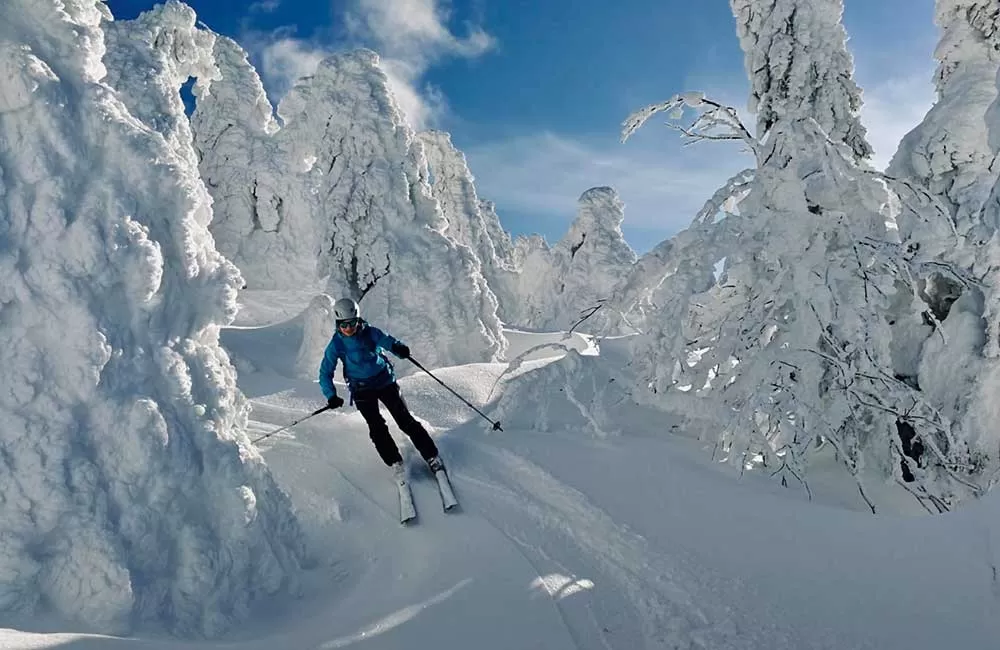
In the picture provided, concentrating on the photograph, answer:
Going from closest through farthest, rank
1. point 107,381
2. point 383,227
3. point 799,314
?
1. point 107,381
2. point 799,314
3. point 383,227

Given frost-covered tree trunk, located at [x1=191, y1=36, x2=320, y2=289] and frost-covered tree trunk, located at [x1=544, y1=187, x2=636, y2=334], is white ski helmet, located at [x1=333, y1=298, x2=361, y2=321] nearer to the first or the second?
frost-covered tree trunk, located at [x1=191, y1=36, x2=320, y2=289]

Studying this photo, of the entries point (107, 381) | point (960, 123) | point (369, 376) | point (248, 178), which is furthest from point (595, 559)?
point (248, 178)

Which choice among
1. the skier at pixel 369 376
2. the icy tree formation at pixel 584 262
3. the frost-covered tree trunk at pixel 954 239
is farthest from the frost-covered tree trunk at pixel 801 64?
the icy tree formation at pixel 584 262

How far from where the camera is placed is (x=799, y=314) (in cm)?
609

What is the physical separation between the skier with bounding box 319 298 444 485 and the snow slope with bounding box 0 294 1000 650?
0.35m

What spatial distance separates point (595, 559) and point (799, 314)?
3.52m

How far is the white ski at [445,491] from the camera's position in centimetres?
465

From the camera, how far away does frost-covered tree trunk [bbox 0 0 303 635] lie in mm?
2893

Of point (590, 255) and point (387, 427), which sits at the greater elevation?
point (590, 255)

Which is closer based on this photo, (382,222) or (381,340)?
(381,340)

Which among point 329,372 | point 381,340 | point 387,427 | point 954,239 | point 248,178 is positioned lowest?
point 387,427

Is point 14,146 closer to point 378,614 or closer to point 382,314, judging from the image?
point 378,614

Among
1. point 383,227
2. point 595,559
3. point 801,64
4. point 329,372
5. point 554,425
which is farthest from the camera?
point 383,227

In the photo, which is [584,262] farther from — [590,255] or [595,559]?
[595,559]
